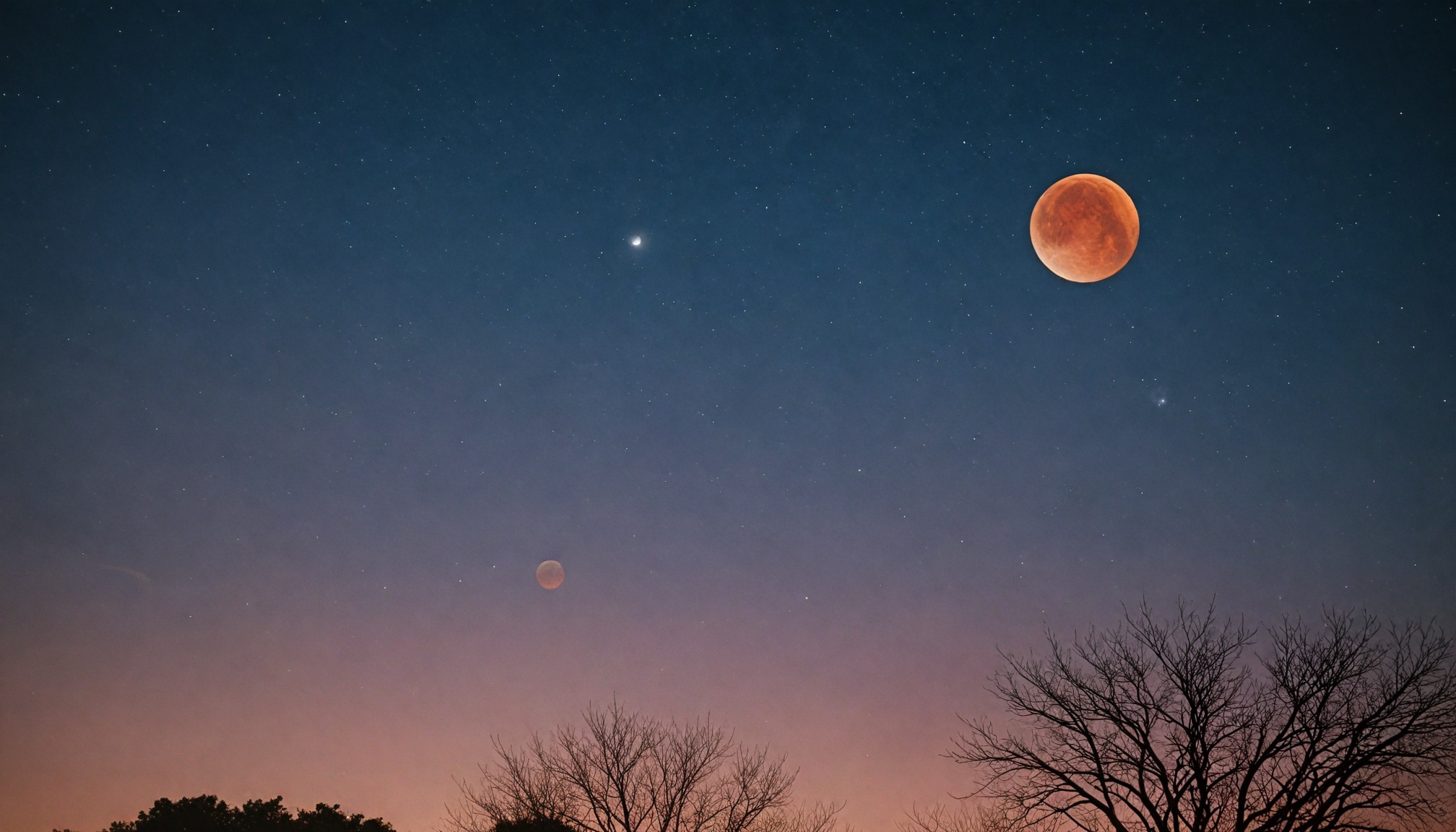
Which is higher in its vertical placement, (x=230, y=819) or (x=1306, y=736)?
(x=1306, y=736)

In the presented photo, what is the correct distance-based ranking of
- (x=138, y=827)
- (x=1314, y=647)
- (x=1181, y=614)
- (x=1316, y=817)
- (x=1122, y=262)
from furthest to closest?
(x=138, y=827) → (x=1122, y=262) → (x=1181, y=614) → (x=1314, y=647) → (x=1316, y=817)

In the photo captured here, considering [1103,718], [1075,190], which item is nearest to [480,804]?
[1103,718]

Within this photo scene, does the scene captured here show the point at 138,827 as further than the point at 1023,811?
Yes

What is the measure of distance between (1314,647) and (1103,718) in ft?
13.6

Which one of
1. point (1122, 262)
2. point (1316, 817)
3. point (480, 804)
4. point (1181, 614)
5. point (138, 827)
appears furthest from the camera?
point (480, 804)

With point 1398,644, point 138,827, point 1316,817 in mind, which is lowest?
point 138,827

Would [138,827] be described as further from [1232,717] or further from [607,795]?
[1232,717]

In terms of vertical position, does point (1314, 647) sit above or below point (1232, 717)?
above

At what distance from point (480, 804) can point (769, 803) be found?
28.7 ft

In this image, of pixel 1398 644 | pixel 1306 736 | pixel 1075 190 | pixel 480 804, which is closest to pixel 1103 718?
pixel 1306 736

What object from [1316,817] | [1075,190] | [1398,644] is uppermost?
[1075,190]

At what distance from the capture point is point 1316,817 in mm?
14594

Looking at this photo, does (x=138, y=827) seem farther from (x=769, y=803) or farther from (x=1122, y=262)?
(x=1122, y=262)

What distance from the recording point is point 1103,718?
16.8 m
